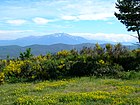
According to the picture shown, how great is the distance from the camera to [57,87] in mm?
21625

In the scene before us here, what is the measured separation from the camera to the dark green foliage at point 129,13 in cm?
3175

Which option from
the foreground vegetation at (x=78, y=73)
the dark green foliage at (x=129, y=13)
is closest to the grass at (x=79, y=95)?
the foreground vegetation at (x=78, y=73)

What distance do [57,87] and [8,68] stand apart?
8.47 m

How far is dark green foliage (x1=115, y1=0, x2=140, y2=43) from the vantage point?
104ft

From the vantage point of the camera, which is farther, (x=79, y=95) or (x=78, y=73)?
(x=78, y=73)

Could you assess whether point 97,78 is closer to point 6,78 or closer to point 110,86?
→ point 110,86

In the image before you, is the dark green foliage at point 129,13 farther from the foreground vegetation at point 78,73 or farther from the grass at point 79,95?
the grass at point 79,95

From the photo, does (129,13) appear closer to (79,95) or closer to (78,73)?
(78,73)

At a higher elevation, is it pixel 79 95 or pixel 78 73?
pixel 78 73

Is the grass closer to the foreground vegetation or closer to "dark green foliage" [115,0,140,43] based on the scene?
the foreground vegetation

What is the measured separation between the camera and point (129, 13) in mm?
31984

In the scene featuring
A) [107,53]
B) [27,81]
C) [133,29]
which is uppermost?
[133,29]

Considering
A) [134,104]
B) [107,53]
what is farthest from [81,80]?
[134,104]

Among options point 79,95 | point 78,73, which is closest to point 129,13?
point 78,73
